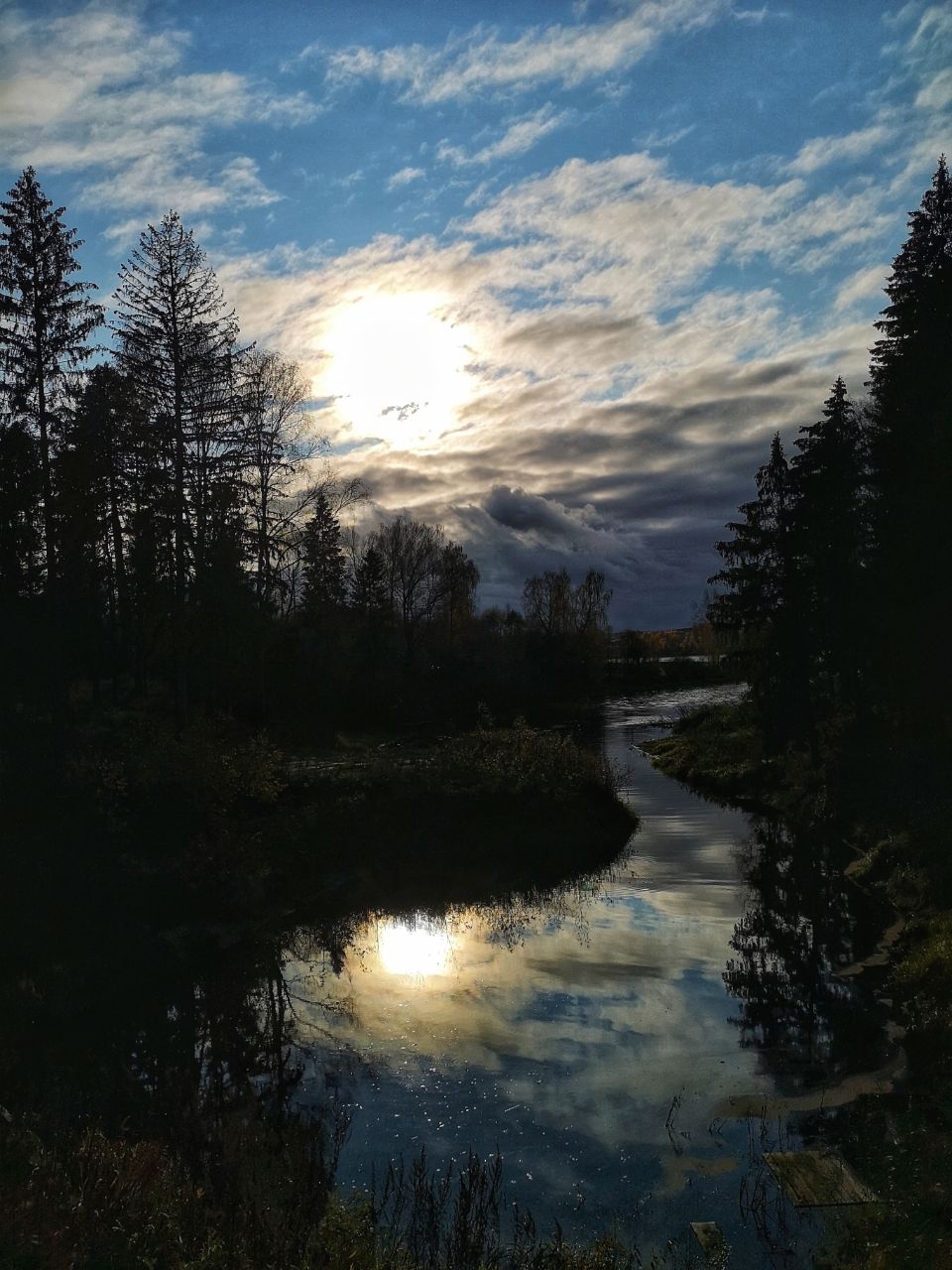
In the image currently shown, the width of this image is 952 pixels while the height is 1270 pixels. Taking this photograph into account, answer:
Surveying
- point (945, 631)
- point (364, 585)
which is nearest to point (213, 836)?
point (945, 631)

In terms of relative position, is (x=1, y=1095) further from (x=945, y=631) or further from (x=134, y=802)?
(x=945, y=631)

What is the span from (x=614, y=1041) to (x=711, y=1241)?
444 centimetres

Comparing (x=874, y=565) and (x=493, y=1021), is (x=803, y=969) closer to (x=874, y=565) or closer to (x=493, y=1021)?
(x=493, y=1021)

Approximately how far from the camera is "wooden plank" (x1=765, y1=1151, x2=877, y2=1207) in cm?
809

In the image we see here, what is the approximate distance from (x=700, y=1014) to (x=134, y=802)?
1403 centimetres

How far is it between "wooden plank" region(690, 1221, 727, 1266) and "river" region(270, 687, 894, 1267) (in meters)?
0.14

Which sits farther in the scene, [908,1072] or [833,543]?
[833,543]

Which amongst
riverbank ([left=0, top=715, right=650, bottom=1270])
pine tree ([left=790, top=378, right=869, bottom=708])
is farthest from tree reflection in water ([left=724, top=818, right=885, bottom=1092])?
pine tree ([left=790, top=378, right=869, bottom=708])

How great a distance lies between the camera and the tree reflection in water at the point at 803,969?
11516 mm

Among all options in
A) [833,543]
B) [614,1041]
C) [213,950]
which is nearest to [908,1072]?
[614,1041]

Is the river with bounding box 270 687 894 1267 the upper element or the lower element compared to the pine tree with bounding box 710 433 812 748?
lower

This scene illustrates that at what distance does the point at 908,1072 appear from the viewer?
1073cm

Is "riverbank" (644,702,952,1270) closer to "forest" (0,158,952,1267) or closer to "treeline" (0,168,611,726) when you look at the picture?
"forest" (0,158,952,1267)

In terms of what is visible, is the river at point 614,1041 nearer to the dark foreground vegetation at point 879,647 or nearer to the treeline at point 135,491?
the dark foreground vegetation at point 879,647
